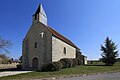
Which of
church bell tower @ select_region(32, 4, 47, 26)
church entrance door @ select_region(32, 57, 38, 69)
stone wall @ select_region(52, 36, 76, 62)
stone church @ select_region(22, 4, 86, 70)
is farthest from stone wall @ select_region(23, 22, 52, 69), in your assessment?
church bell tower @ select_region(32, 4, 47, 26)

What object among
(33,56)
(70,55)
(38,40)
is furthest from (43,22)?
(70,55)

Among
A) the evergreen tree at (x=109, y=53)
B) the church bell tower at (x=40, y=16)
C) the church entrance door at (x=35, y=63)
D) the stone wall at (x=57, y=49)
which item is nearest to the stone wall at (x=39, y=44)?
the church entrance door at (x=35, y=63)

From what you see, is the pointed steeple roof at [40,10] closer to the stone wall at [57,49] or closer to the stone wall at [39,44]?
the stone wall at [39,44]

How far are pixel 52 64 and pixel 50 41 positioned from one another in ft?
20.7

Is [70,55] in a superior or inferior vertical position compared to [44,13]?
inferior

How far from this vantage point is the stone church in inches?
1242

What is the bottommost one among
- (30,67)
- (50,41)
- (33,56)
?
(30,67)

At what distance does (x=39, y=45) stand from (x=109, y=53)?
19351 millimetres

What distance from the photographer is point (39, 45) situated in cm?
3231

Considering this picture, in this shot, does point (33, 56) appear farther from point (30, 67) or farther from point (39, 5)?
point (39, 5)

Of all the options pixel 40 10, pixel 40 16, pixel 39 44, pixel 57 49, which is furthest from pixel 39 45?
pixel 40 10

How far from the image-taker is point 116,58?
4222cm

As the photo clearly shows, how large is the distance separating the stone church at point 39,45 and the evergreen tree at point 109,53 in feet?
44.2

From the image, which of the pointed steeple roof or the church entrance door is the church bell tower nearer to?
the pointed steeple roof
